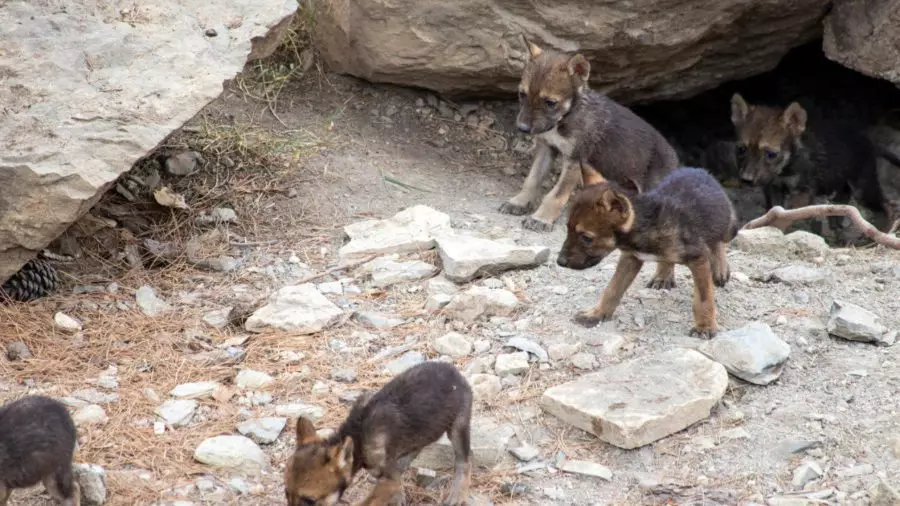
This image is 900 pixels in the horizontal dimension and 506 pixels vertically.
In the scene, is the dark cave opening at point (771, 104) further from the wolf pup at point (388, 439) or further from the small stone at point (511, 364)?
the wolf pup at point (388, 439)

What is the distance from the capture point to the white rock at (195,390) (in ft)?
18.0

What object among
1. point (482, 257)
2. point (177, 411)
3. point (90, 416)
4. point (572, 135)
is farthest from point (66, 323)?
point (572, 135)

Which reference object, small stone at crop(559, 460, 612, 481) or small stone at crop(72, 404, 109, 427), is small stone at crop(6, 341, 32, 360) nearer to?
small stone at crop(72, 404, 109, 427)

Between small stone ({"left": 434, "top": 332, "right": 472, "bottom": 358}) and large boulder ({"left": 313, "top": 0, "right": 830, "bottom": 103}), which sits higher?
large boulder ({"left": 313, "top": 0, "right": 830, "bottom": 103})

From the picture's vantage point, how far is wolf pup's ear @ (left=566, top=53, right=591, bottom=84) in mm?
8102

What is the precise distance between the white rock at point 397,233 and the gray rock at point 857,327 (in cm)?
253

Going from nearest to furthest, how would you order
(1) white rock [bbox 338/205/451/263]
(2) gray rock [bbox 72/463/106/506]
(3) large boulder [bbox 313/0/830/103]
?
(2) gray rock [bbox 72/463/106/506] < (1) white rock [bbox 338/205/451/263] < (3) large boulder [bbox 313/0/830/103]

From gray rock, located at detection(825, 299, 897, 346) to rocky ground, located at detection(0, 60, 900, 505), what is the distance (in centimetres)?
1

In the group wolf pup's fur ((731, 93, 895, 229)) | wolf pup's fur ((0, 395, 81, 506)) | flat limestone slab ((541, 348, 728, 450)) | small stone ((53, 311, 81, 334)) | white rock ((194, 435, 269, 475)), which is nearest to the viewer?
wolf pup's fur ((0, 395, 81, 506))

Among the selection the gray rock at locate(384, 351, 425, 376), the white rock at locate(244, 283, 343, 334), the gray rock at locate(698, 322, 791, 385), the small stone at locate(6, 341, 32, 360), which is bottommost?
the small stone at locate(6, 341, 32, 360)

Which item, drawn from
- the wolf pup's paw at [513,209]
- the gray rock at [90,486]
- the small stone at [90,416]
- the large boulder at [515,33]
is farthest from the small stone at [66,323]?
the large boulder at [515,33]

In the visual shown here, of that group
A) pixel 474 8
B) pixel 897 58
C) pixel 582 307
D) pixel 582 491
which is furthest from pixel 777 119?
pixel 582 491

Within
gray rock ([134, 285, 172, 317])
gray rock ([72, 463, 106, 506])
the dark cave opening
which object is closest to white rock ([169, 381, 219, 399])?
gray rock ([72, 463, 106, 506])

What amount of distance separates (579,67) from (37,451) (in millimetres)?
5044
